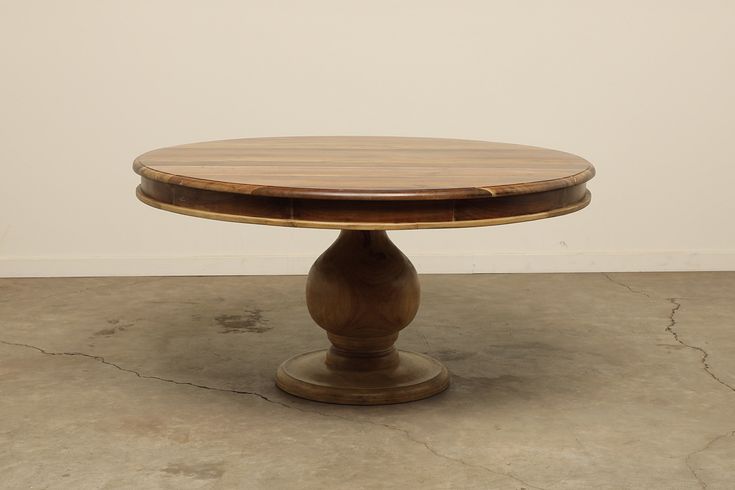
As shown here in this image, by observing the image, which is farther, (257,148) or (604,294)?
(604,294)

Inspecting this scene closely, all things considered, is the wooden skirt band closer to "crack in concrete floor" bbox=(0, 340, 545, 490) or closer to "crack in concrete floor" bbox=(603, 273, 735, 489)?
"crack in concrete floor" bbox=(0, 340, 545, 490)

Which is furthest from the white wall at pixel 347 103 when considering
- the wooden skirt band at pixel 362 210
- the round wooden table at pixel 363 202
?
the wooden skirt band at pixel 362 210

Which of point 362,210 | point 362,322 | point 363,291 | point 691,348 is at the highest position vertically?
point 362,210

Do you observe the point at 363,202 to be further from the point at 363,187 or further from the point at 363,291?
the point at 363,291

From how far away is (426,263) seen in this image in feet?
18.4

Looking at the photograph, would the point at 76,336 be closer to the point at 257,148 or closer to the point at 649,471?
the point at 257,148

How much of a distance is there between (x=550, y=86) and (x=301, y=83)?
1.19 m

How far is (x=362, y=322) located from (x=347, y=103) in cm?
197

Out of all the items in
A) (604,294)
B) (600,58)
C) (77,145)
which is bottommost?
(604,294)

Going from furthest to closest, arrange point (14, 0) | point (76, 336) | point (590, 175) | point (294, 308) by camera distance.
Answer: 1. point (14, 0)
2. point (294, 308)
3. point (76, 336)
4. point (590, 175)

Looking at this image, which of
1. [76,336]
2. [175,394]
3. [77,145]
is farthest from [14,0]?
[175,394]

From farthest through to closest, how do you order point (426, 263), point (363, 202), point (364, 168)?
1. point (426, 263)
2. point (364, 168)
3. point (363, 202)

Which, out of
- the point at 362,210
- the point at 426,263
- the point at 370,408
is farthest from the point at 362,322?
the point at 426,263

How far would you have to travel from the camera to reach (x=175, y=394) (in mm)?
3721
